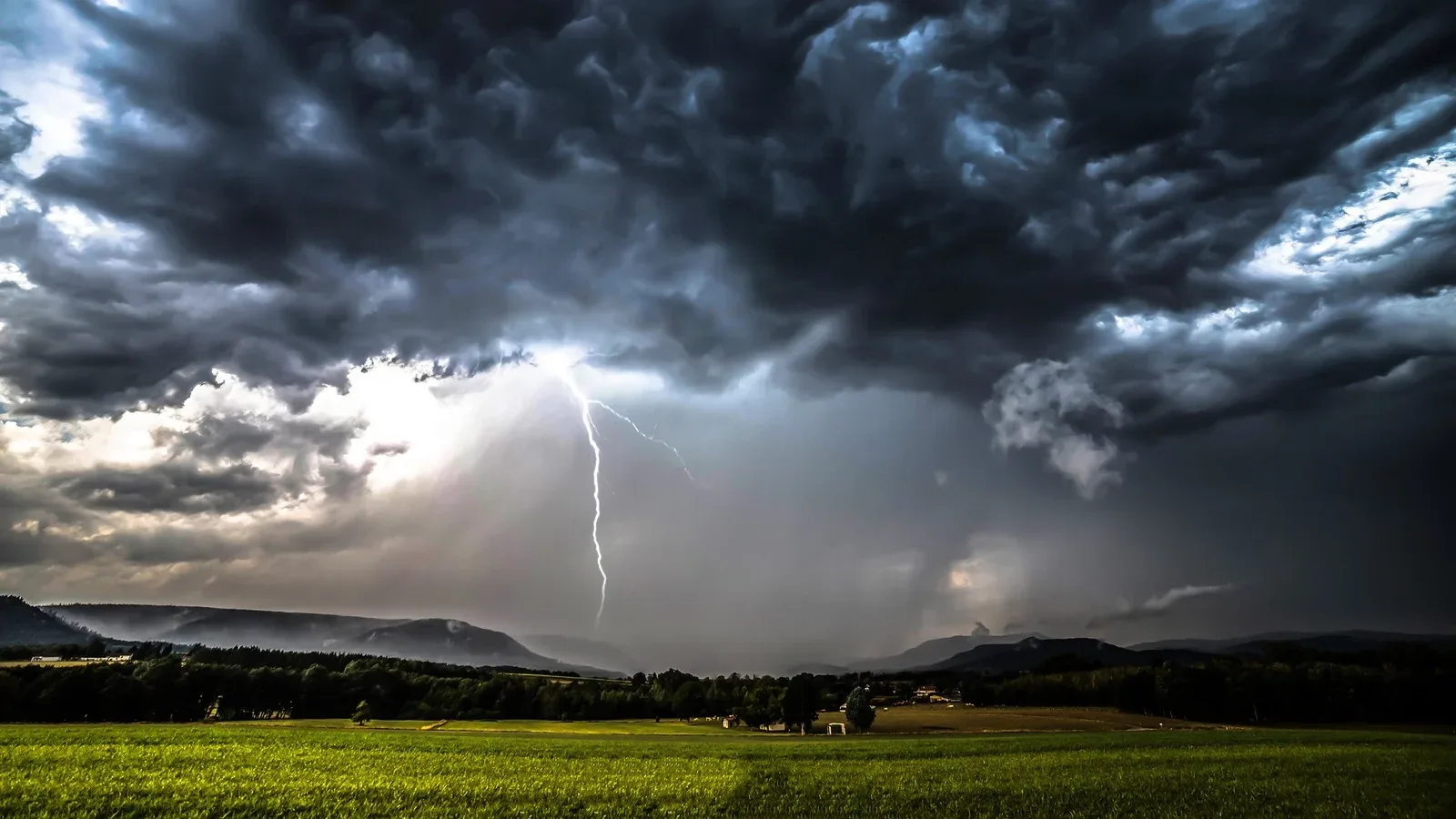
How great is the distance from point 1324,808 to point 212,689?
4706 inches

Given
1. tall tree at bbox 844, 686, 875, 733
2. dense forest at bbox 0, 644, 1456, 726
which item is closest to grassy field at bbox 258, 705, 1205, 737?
tall tree at bbox 844, 686, 875, 733

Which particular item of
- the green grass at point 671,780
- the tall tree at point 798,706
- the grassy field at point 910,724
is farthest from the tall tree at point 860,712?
the green grass at point 671,780

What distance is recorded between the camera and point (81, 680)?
82.4 m

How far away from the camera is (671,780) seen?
32.5m

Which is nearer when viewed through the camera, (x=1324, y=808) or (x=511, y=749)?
(x=1324, y=808)

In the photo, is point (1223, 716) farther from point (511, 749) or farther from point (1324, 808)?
point (511, 749)

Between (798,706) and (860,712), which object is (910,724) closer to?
(860,712)

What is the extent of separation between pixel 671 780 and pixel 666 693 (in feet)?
321

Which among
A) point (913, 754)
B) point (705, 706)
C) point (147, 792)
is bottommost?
point (705, 706)

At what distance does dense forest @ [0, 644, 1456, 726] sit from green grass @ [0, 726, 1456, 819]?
159ft

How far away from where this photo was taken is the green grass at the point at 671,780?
82.8 feet

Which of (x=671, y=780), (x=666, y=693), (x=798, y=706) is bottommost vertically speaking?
(x=666, y=693)

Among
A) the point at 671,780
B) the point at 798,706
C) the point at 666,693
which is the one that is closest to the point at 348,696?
the point at 666,693

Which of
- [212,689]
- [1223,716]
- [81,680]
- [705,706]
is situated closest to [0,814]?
[81,680]
